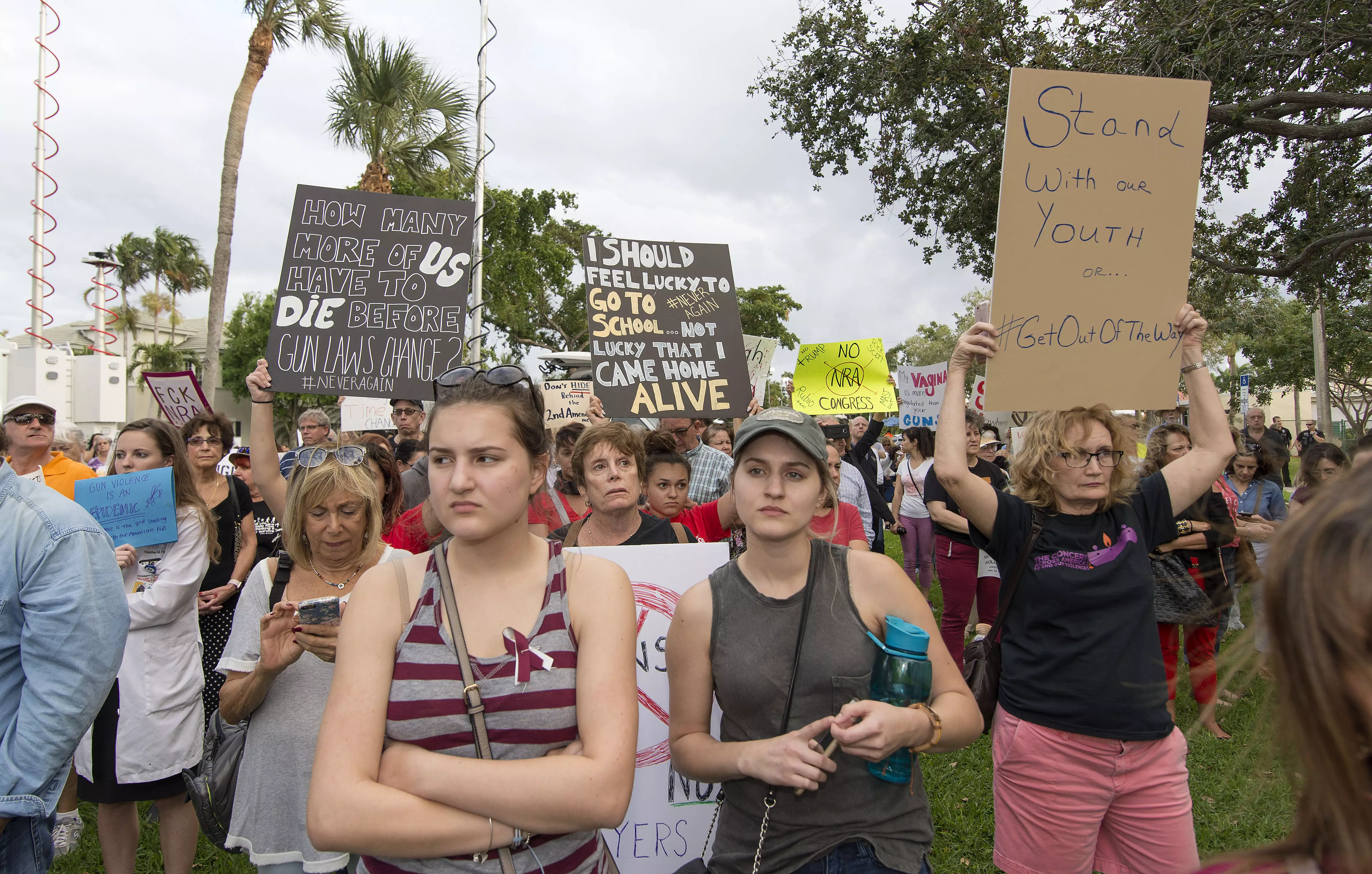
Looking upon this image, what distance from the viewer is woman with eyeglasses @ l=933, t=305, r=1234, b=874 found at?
2607 millimetres

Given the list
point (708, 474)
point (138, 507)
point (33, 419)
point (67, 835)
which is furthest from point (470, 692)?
point (708, 474)

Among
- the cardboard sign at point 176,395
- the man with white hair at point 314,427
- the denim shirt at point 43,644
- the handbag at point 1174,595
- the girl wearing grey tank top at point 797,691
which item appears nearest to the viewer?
the girl wearing grey tank top at point 797,691

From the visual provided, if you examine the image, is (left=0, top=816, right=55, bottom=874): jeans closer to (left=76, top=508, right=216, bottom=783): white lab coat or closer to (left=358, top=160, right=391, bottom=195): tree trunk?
(left=76, top=508, right=216, bottom=783): white lab coat

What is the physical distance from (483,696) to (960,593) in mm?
5553

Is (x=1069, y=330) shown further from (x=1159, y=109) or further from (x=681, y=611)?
(x=681, y=611)

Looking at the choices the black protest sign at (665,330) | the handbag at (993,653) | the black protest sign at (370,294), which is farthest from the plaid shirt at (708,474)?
the handbag at (993,653)

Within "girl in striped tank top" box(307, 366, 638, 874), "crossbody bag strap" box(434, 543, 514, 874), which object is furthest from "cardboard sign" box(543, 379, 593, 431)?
"crossbody bag strap" box(434, 543, 514, 874)

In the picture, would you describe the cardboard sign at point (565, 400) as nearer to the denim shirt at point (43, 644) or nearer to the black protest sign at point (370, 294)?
the black protest sign at point (370, 294)

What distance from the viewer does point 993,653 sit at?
2.97m

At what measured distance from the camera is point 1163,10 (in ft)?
29.4

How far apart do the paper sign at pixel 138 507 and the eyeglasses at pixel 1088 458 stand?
377cm

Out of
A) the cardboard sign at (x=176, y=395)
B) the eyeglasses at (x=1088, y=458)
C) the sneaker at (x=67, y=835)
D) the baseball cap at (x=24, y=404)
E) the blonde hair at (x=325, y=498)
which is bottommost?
the sneaker at (x=67, y=835)

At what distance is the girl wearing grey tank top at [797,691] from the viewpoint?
1868mm

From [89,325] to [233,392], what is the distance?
2198 cm
